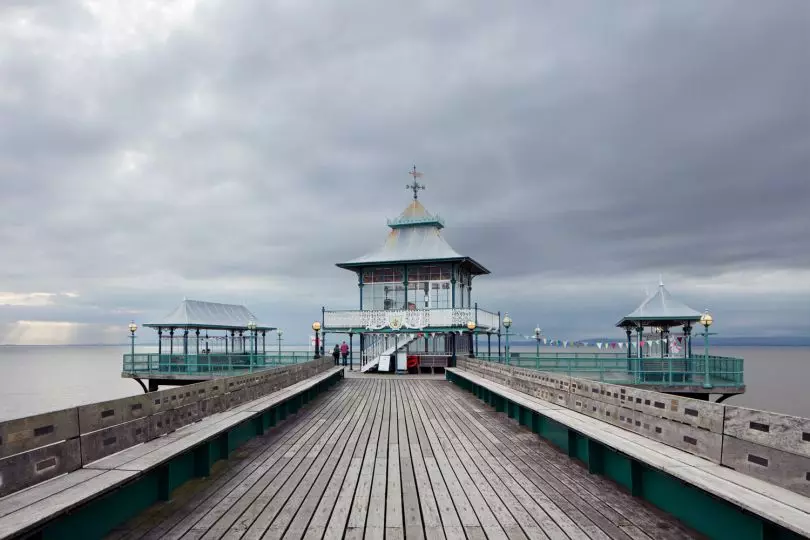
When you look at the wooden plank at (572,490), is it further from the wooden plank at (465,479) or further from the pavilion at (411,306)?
the pavilion at (411,306)

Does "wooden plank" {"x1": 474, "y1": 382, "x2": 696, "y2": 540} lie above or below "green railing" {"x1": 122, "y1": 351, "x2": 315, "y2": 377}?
above

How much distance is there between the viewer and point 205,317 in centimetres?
3834

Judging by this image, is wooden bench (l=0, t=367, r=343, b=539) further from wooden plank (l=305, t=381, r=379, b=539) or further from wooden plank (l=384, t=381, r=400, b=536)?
wooden plank (l=384, t=381, r=400, b=536)

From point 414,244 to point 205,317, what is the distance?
15170 mm

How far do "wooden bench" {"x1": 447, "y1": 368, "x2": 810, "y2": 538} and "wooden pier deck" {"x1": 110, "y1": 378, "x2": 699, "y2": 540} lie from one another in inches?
7.3

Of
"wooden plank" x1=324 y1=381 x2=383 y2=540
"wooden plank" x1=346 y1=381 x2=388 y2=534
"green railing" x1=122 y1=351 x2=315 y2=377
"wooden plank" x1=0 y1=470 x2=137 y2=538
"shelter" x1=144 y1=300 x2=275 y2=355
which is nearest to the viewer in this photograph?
"wooden plank" x1=0 y1=470 x2=137 y2=538

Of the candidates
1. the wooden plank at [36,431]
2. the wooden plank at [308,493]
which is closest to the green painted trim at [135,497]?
the wooden plank at [36,431]

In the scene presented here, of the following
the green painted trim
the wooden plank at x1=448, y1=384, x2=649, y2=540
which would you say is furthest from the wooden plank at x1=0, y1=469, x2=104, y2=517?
the wooden plank at x1=448, y1=384, x2=649, y2=540

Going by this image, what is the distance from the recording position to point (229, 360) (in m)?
31.7

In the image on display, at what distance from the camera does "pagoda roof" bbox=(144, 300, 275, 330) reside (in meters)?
36.1

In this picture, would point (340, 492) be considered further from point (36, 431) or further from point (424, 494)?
point (36, 431)

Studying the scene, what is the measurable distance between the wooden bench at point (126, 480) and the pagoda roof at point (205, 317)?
2931cm

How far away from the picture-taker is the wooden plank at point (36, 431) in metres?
4.32

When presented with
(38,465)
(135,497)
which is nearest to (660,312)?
(135,497)
